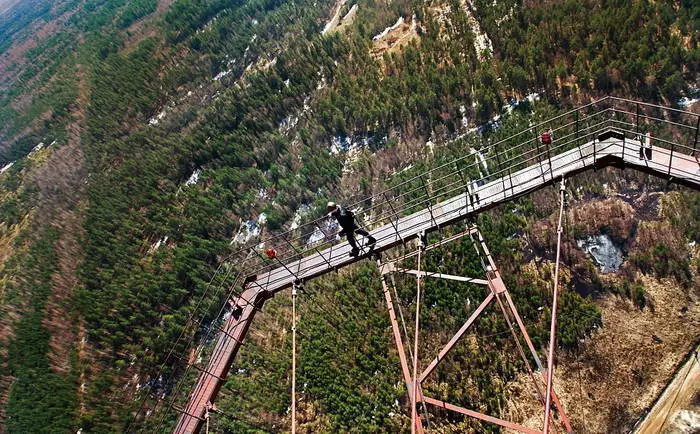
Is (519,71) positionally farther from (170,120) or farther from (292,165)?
(170,120)

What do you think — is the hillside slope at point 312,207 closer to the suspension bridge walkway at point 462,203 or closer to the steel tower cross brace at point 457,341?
the suspension bridge walkway at point 462,203

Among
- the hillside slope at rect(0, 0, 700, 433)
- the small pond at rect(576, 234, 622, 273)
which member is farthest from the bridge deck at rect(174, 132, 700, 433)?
the small pond at rect(576, 234, 622, 273)

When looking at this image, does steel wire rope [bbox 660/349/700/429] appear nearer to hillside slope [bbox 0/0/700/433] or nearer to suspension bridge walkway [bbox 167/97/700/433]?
hillside slope [bbox 0/0/700/433]

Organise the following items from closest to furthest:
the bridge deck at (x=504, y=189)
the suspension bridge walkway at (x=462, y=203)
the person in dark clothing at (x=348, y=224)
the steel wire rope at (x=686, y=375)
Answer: the bridge deck at (x=504, y=189)
the suspension bridge walkway at (x=462, y=203)
the person in dark clothing at (x=348, y=224)
the steel wire rope at (x=686, y=375)

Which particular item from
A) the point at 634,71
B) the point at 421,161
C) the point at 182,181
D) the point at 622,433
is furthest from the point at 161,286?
the point at 634,71

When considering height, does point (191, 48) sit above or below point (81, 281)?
above

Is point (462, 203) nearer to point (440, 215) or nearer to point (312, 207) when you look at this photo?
point (440, 215)

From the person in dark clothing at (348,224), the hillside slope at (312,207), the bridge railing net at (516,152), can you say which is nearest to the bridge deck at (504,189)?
the person in dark clothing at (348,224)

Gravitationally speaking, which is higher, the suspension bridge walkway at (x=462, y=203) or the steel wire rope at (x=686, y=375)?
the suspension bridge walkway at (x=462, y=203)
